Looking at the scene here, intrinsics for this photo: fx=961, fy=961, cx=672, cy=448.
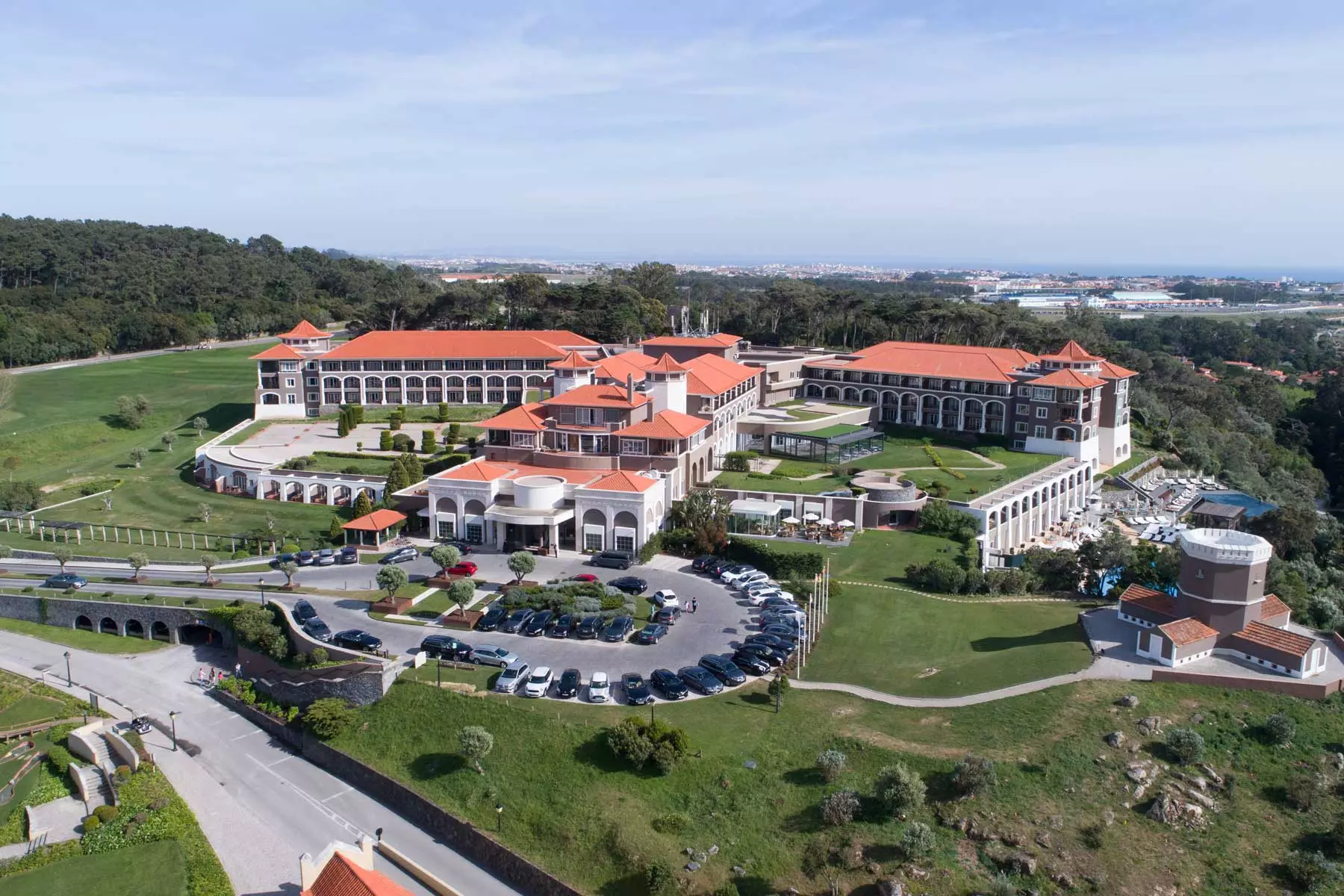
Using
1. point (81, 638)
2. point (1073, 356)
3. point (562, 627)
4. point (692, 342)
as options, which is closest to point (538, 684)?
point (562, 627)

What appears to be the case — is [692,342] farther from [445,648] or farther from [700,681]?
[700,681]

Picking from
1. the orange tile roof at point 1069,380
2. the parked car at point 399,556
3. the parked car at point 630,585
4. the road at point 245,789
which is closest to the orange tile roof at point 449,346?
the parked car at point 399,556

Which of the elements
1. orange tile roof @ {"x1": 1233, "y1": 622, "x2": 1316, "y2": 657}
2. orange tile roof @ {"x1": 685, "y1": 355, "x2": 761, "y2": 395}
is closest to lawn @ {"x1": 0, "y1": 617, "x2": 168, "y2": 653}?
orange tile roof @ {"x1": 685, "y1": 355, "x2": 761, "y2": 395}

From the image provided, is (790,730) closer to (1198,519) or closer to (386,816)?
(386,816)

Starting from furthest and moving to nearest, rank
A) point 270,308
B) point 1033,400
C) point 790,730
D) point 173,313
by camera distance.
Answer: point 270,308 < point 173,313 < point 1033,400 < point 790,730

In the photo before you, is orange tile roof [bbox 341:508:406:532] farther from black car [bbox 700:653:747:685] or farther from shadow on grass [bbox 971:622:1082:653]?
shadow on grass [bbox 971:622:1082:653]

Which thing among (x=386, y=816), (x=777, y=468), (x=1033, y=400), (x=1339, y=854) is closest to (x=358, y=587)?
(x=386, y=816)
